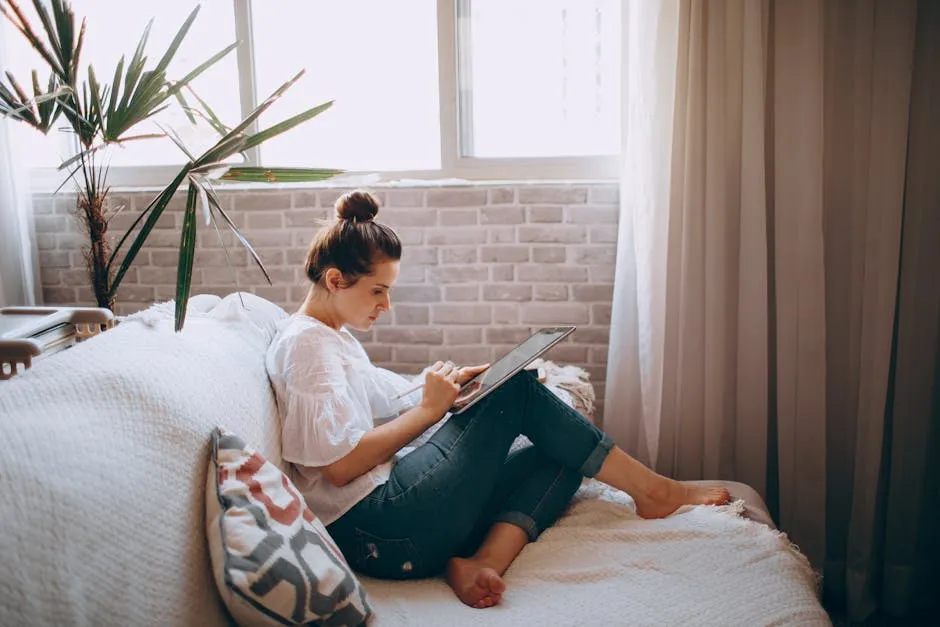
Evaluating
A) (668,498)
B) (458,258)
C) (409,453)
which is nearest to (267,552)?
(409,453)

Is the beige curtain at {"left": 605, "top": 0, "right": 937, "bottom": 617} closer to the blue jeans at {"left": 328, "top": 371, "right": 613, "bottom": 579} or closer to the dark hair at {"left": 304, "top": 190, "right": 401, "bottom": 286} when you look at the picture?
the blue jeans at {"left": 328, "top": 371, "right": 613, "bottom": 579}

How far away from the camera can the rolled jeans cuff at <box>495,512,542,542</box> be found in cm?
183

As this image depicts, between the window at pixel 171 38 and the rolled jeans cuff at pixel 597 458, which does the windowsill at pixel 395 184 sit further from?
the rolled jeans cuff at pixel 597 458

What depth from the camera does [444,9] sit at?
2.65 m

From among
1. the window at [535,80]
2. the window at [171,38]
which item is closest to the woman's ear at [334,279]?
the window at [535,80]

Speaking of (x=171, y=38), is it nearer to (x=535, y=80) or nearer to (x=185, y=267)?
(x=535, y=80)

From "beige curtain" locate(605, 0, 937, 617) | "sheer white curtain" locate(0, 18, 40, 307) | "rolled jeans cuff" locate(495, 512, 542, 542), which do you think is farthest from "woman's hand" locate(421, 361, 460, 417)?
"sheer white curtain" locate(0, 18, 40, 307)

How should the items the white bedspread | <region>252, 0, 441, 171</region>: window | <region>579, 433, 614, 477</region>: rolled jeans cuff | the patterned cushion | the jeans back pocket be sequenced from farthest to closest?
1. <region>252, 0, 441, 171</region>: window
2. <region>579, 433, 614, 477</region>: rolled jeans cuff
3. the jeans back pocket
4. the white bedspread
5. the patterned cushion

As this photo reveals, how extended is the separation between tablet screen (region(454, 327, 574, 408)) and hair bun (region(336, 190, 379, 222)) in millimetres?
467

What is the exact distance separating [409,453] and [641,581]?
22.3 inches

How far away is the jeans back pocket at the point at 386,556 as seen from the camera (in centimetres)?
167

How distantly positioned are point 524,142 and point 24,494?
2.04m

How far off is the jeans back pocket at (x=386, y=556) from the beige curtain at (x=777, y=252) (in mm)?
1066

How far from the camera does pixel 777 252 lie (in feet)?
7.70
